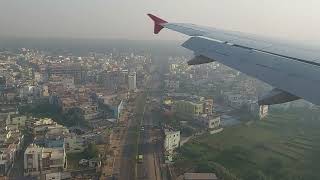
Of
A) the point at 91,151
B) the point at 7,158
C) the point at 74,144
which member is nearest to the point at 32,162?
the point at 7,158

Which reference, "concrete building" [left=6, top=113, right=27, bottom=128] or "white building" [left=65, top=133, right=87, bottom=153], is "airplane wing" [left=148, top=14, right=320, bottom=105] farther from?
"concrete building" [left=6, top=113, right=27, bottom=128]

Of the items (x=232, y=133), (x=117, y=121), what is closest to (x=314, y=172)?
(x=232, y=133)

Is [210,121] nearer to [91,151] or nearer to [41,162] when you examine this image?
[91,151]

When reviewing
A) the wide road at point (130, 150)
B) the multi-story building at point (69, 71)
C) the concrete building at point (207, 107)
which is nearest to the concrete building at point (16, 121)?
the wide road at point (130, 150)

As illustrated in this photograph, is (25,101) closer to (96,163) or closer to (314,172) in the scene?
(96,163)

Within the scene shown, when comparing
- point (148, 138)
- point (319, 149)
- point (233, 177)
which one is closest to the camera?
point (233, 177)

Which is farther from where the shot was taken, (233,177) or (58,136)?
(58,136)

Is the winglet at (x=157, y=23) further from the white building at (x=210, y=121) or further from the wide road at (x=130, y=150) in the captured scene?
the white building at (x=210, y=121)
